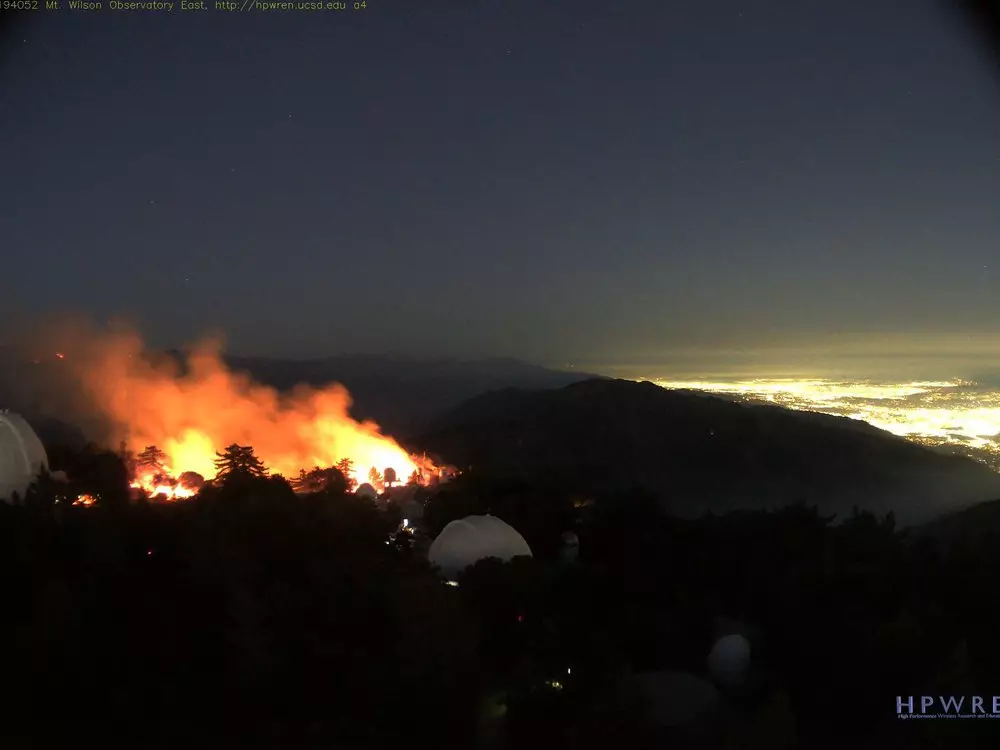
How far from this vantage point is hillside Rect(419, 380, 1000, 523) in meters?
61.5

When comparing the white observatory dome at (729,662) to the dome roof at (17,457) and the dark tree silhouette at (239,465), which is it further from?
the dome roof at (17,457)

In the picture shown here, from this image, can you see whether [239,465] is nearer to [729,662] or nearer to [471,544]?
[471,544]

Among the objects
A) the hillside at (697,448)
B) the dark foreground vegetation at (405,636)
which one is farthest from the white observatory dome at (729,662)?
the hillside at (697,448)

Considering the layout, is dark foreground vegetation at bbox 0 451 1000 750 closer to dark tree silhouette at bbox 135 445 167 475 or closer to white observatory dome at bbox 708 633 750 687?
white observatory dome at bbox 708 633 750 687

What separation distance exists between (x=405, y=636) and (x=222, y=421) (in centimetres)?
2563

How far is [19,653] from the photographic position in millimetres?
11109

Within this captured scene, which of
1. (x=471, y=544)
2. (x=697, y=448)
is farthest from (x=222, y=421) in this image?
(x=697, y=448)

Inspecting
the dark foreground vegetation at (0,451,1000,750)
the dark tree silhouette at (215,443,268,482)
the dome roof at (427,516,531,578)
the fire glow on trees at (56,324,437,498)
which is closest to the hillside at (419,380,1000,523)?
the fire glow on trees at (56,324,437,498)

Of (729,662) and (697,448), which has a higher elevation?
(729,662)

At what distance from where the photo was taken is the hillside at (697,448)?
202 ft

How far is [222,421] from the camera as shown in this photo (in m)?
35.2

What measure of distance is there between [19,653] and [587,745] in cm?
820

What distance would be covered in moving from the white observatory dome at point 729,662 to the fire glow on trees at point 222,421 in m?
18.2

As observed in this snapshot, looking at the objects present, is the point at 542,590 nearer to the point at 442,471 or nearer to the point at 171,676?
the point at 171,676
